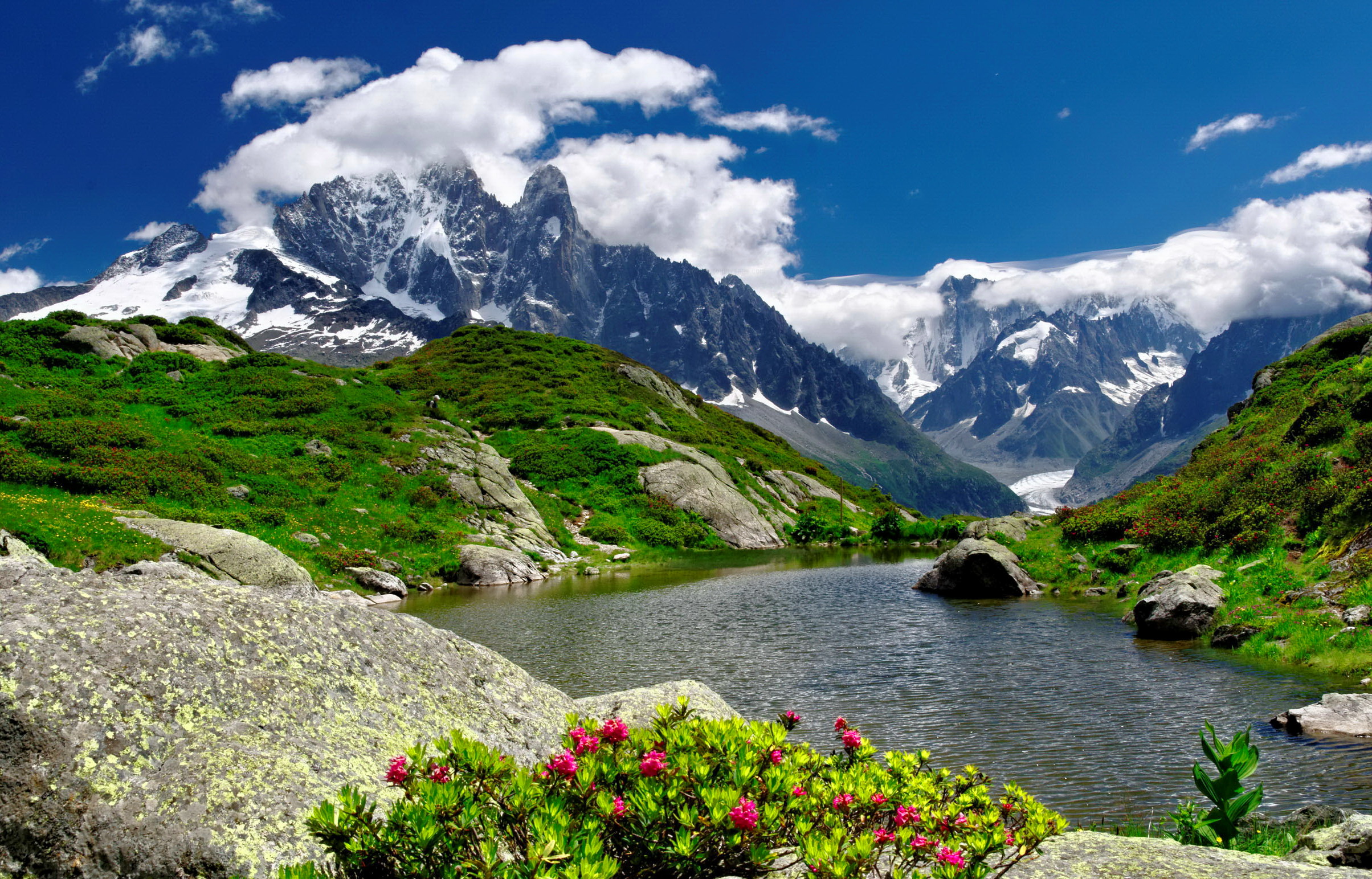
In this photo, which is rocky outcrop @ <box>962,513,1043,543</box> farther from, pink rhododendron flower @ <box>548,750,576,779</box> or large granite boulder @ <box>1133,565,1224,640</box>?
pink rhododendron flower @ <box>548,750,576,779</box>

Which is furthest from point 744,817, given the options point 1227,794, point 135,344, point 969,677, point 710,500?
point 135,344

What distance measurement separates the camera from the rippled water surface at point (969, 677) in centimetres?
1302

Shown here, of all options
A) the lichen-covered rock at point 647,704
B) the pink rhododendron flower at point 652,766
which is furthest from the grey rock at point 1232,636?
the pink rhododendron flower at point 652,766

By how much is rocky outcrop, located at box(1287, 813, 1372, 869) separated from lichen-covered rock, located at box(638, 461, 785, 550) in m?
71.8

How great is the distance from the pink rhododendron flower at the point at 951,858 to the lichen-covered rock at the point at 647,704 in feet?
17.1

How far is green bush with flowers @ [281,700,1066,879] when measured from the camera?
426cm

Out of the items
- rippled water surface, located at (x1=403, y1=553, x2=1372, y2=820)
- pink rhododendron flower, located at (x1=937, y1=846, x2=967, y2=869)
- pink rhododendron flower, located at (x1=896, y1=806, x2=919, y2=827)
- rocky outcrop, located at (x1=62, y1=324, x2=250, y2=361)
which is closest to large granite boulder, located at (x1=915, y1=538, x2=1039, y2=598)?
rippled water surface, located at (x1=403, y1=553, x2=1372, y2=820)

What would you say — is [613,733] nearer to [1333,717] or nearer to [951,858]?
[951,858]

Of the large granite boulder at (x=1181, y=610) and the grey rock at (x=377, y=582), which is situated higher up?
the large granite boulder at (x=1181, y=610)

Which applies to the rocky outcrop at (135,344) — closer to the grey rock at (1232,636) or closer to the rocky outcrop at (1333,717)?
the grey rock at (1232,636)

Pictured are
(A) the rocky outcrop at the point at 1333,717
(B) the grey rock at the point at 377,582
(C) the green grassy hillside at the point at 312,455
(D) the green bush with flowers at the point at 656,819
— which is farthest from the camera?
(B) the grey rock at the point at 377,582

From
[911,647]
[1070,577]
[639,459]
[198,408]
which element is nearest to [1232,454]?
[1070,577]

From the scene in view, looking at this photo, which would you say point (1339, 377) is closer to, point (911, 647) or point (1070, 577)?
point (1070, 577)

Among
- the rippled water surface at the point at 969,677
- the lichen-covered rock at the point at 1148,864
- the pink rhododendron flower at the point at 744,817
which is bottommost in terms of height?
the rippled water surface at the point at 969,677
